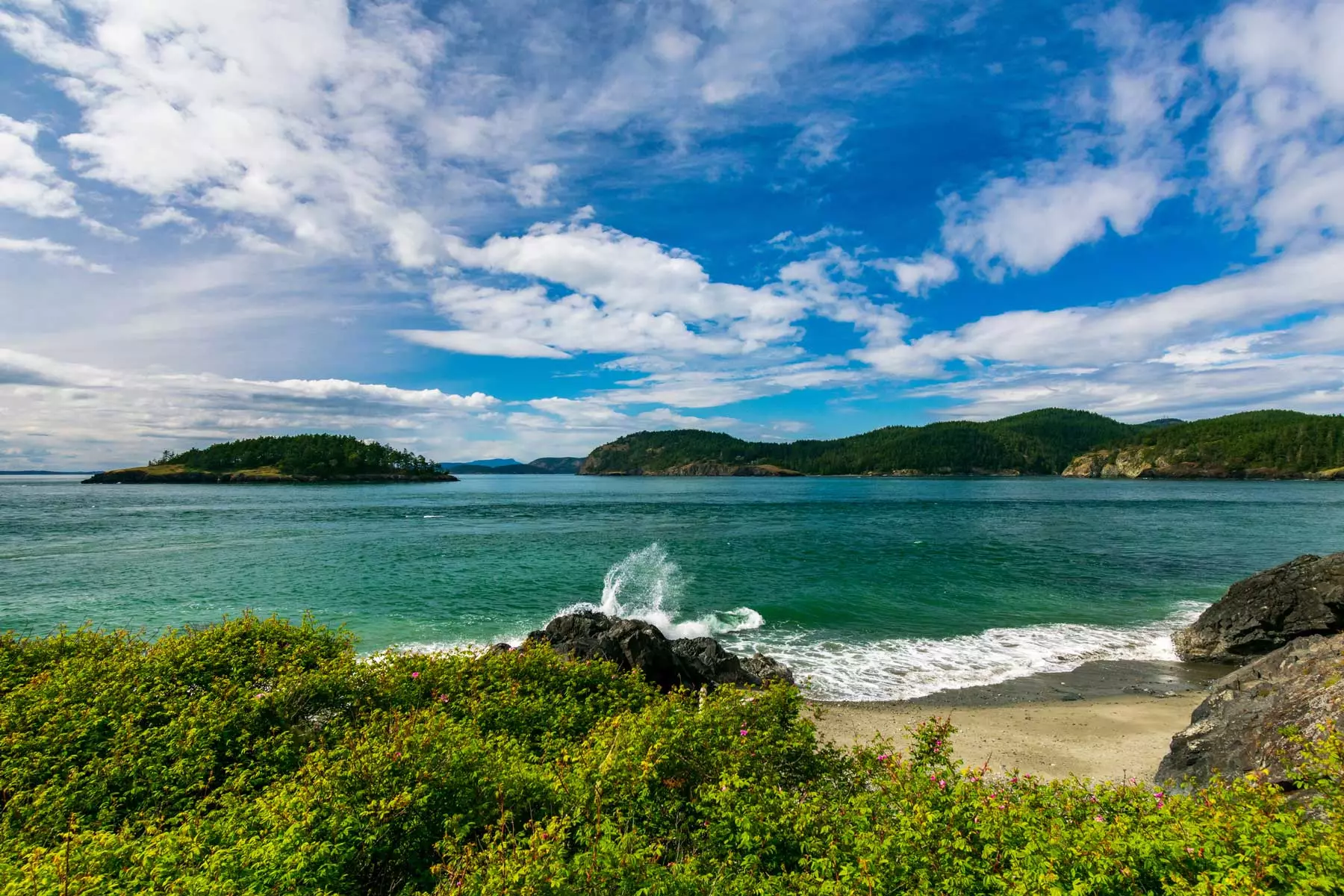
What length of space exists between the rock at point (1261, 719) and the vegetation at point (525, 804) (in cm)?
280

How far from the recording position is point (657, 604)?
33062mm

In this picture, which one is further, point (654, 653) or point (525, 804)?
point (654, 653)

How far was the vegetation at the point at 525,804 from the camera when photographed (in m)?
5.27

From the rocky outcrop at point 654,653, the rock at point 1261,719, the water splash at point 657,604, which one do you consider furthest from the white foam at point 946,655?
the rock at point 1261,719

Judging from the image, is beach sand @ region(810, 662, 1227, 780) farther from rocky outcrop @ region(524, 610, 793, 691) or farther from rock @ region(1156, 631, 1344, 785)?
rocky outcrop @ region(524, 610, 793, 691)

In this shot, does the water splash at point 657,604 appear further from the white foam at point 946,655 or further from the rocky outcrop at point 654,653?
the rocky outcrop at point 654,653

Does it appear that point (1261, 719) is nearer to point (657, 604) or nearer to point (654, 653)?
point (654, 653)

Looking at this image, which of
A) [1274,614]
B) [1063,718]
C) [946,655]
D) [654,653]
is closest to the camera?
[1063,718]

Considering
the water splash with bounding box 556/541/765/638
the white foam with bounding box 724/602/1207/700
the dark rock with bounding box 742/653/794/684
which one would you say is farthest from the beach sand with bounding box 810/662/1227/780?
the water splash with bounding box 556/541/765/638

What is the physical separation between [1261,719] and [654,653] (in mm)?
14039

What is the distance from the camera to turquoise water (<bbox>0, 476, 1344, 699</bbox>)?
86.2 feet

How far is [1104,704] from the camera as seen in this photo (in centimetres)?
1867

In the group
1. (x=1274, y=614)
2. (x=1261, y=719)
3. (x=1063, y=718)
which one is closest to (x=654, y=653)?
(x=1063, y=718)

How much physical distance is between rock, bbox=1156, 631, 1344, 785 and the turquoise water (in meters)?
8.27
